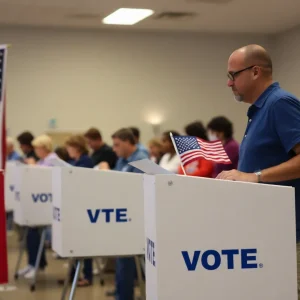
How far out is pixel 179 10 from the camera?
9.35 meters

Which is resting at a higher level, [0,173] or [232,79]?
[232,79]

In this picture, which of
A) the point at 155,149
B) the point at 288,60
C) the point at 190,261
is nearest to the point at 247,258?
the point at 190,261

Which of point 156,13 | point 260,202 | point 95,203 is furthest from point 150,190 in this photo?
point 156,13

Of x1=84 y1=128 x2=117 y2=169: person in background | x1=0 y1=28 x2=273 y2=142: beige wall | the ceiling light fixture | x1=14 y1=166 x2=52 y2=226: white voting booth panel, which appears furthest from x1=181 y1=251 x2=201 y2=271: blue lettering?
x1=0 y1=28 x2=273 y2=142: beige wall

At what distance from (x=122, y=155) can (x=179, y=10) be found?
15.6 feet

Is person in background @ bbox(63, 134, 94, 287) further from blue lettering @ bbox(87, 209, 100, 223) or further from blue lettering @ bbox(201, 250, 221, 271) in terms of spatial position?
blue lettering @ bbox(201, 250, 221, 271)

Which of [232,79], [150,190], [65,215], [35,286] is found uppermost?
[232,79]

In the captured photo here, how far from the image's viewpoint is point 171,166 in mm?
6223

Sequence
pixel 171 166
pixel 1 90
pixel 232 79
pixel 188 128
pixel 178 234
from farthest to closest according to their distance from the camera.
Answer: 1. pixel 171 166
2. pixel 188 128
3. pixel 1 90
4. pixel 232 79
5. pixel 178 234

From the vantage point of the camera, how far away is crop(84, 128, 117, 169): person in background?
6.89m

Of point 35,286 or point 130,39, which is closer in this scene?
point 35,286

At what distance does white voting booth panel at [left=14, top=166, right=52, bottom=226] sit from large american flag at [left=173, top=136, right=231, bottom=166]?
3.38 metres

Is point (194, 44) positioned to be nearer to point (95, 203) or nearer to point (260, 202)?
point (95, 203)

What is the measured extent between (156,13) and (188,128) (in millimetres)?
4489
